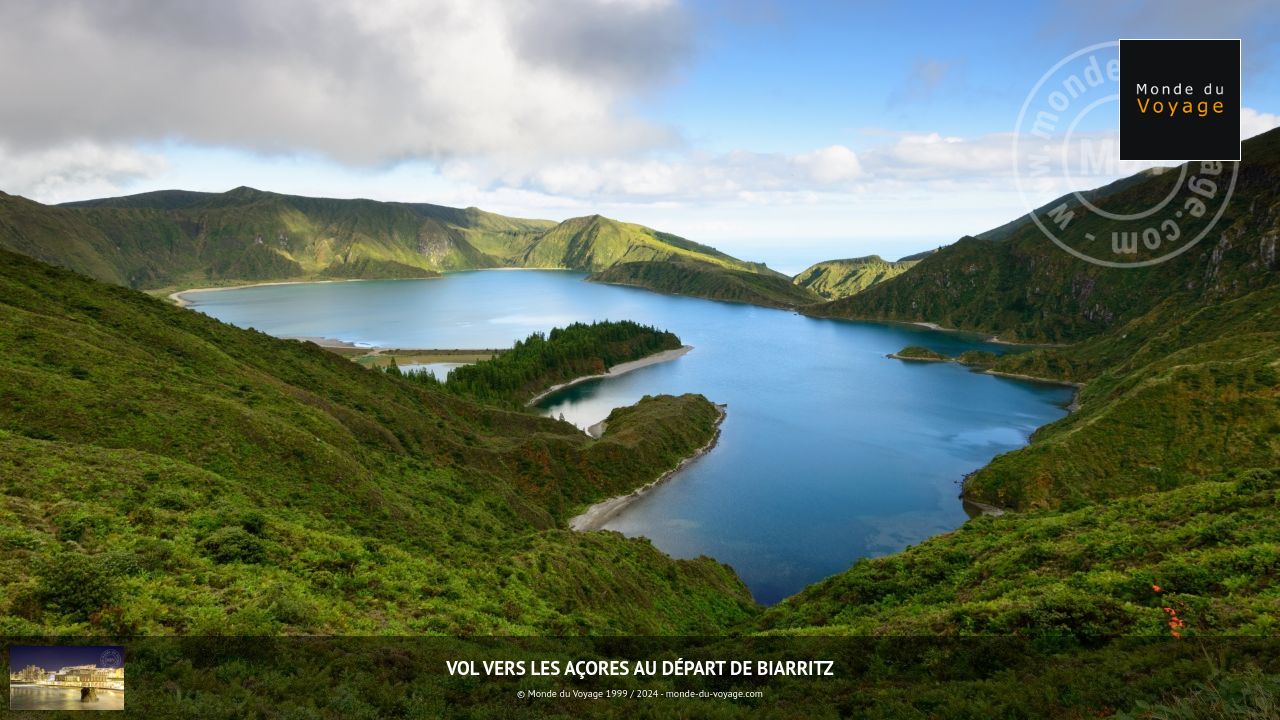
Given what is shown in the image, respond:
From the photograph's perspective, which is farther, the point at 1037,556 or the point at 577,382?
the point at 577,382

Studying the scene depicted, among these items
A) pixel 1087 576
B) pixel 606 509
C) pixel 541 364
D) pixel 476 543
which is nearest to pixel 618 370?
pixel 541 364

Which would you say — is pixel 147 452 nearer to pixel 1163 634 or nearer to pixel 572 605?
pixel 572 605

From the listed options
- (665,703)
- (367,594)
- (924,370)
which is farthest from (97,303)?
(924,370)

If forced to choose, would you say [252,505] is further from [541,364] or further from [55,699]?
[541,364]

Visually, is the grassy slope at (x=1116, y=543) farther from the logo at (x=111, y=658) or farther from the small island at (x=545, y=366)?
the small island at (x=545, y=366)

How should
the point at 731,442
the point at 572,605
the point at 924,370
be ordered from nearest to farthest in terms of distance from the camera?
the point at 572,605 → the point at 731,442 → the point at 924,370
